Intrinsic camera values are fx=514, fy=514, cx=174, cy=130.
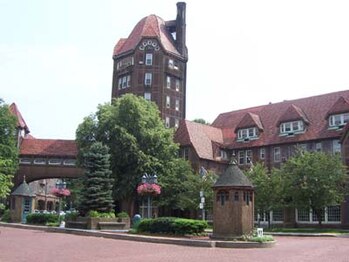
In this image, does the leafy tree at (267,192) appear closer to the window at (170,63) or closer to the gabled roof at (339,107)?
the gabled roof at (339,107)

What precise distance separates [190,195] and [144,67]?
24.1 metres

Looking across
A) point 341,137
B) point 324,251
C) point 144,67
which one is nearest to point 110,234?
point 324,251

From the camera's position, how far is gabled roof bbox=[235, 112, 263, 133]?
57.0 metres

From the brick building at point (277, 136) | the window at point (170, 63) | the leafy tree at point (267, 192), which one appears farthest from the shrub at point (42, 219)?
the window at point (170, 63)

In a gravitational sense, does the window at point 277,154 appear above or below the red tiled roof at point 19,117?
below

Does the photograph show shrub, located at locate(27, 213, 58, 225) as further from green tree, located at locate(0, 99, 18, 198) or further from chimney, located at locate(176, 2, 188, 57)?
chimney, located at locate(176, 2, 188, 57)

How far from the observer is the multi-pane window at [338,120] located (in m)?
49.2

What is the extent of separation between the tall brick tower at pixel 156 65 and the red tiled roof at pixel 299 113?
821cm

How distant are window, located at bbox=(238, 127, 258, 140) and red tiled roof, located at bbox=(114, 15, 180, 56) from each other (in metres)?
15.9

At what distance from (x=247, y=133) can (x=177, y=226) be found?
1265 inches

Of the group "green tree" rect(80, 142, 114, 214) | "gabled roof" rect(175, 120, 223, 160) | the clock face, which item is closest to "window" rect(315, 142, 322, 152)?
"gabled roof" rect(175, 120, 223, 160)

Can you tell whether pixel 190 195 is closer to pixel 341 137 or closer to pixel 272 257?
pixel 341 137

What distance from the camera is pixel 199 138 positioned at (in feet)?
187

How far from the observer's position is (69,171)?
207ft
